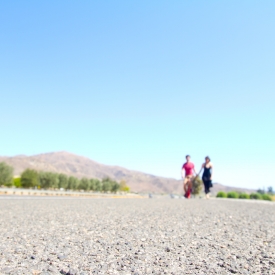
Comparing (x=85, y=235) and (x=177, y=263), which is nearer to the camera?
(x=177, y=263)

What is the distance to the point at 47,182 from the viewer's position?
90.1 metres

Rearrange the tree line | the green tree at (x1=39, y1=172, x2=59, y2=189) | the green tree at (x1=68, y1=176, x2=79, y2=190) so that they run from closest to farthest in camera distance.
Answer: the tree line
the green tree at (x1=39, y1=172, x2=59, y2=189)
the green tree at (x1=68, y1=176, x2=79, y2=190)

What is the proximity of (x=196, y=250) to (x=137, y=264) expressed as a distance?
869 mm

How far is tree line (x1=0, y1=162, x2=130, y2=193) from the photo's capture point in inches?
2677

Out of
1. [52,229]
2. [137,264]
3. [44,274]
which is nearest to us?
[44,274]

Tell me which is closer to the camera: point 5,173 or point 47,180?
point 5,173

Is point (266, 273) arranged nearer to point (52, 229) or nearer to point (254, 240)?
point (254, 240)

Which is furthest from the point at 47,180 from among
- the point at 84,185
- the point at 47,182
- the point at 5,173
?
the point at 84,185

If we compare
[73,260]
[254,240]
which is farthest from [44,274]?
[254,240]

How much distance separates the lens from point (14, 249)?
10.2ft

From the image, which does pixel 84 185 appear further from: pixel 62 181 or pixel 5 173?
pixel 5 173

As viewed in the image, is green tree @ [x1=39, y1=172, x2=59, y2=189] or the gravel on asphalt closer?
the gravel on asphalt

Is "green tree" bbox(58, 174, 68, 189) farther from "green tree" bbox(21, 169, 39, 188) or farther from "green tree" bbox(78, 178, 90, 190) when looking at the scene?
"green tree" bbox(21, 169, 39, 188)

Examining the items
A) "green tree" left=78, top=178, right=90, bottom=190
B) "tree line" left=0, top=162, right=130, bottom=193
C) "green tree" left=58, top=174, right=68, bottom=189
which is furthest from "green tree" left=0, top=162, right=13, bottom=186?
"green tree" left=78, top=178, right=90, bottom=190
